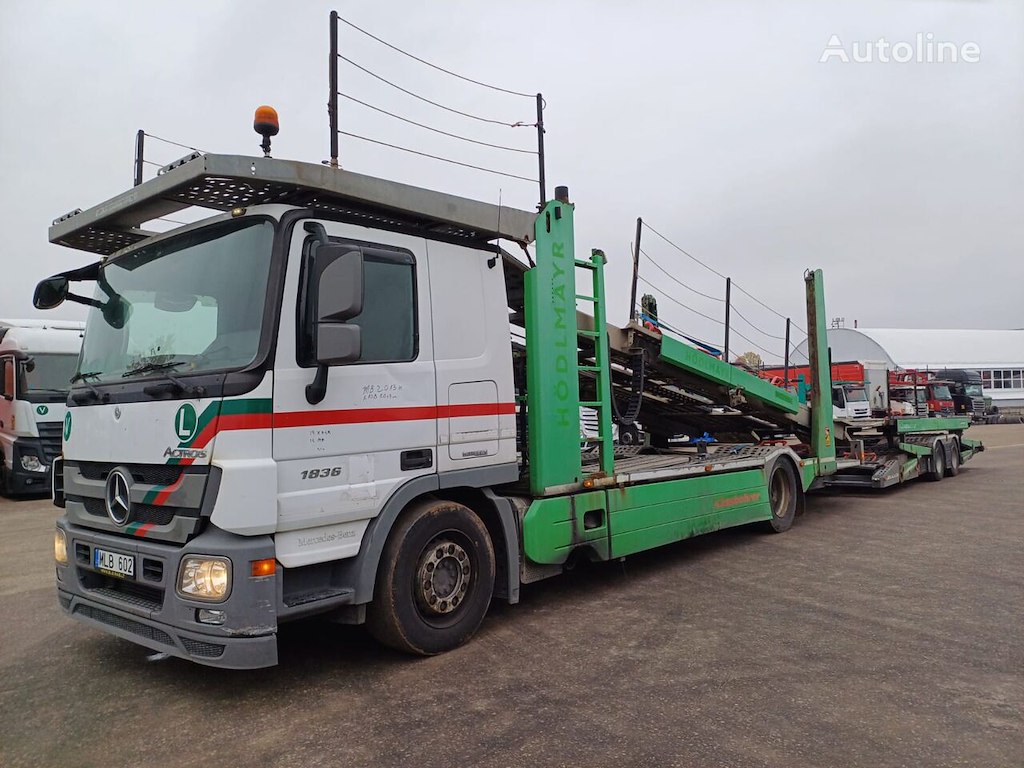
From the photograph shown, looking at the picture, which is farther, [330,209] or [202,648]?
[330,209]

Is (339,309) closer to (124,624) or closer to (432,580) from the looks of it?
(432,580)

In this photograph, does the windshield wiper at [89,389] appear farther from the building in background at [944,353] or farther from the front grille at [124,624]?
the building in background at [944,353]

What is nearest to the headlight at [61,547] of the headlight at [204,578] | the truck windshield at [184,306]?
the truck windshield at [184,306]

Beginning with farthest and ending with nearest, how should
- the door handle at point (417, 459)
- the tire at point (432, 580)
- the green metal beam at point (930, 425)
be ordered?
the green metal beam at point (930, 425) < the door handle at point (417, 459) < the tire at point (432, 580)

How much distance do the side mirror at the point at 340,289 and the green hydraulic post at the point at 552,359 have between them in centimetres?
188

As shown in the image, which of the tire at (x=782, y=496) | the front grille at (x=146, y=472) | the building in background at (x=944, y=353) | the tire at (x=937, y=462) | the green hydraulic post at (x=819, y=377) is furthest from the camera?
the building in background at (x=944, y=353)

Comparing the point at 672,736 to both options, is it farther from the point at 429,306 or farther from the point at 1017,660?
the point at 429,306

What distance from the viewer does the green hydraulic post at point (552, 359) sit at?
17.3 ft

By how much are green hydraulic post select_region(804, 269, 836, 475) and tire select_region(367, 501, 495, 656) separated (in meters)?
6.03

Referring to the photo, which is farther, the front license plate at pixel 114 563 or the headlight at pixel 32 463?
the headlight at pixel 32 463

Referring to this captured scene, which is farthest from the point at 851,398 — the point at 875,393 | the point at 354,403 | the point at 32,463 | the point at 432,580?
the point at 32,463

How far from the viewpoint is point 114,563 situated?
396 centimetres

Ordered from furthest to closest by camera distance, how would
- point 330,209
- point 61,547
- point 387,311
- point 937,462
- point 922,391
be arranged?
point 922,391 < point 937,462 < point 61,547 < point 387,311 < point 330,209

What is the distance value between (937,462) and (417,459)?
12.2 m
